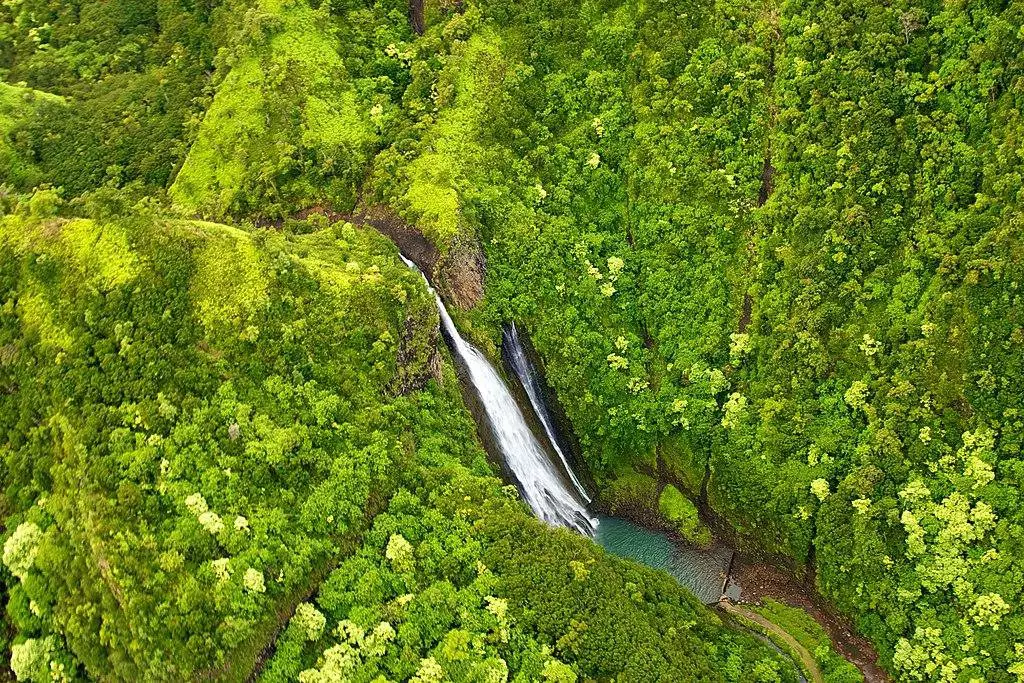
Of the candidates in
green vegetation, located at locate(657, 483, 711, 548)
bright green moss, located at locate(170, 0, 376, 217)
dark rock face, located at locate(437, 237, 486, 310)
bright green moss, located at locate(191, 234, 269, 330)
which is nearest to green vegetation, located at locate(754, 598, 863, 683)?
green vegetation, located at locate(657, 483, 711, 548)

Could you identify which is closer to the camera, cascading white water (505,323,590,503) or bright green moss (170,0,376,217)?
cascading white water (505,323,590,503)

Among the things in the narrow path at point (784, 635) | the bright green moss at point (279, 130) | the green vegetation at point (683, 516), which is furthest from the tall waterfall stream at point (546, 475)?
the bright green moss at point (279, 130)

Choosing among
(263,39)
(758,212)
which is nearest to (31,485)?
(263,39)

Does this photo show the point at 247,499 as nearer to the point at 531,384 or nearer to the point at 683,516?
the point at 531,384

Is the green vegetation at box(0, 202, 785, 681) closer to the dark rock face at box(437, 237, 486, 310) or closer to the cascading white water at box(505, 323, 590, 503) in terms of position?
the dark rock face at box(437, 237, 486, 310)

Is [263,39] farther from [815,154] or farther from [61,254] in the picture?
[815,154]

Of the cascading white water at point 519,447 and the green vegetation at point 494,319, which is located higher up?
the green vegetation at point 494,319

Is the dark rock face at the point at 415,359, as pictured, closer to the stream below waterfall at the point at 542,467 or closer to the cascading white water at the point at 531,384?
the stream below waterfall at the point at 542,467
